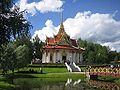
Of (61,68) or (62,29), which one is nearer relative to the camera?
(61,68)

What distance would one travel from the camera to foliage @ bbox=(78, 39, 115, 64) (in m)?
127

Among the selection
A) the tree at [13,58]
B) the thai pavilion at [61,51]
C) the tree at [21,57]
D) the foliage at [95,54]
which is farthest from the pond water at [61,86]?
the foliage at [95,54]

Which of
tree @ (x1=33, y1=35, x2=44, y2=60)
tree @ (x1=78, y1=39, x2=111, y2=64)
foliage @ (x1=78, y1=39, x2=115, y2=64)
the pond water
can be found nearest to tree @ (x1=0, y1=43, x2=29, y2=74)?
the pond water

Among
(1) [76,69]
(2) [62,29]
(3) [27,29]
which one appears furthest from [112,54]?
(3) [27,29]

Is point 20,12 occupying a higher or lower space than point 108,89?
higher

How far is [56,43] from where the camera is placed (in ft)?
302

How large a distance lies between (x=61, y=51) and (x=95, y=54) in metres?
43.2

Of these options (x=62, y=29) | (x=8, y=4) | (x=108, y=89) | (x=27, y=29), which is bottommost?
(x=108, y=89)

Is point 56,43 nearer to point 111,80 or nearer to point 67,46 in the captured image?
point 67,46

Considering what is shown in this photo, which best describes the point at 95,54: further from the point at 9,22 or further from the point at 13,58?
the point at 9,22

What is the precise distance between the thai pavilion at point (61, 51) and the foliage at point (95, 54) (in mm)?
27368

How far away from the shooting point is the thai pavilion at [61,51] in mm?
90812

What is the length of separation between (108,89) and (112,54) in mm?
110218

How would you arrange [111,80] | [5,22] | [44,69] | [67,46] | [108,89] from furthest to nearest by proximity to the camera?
[67,46]
[44,69]
[111,80]
[108,89]
[5,22]
